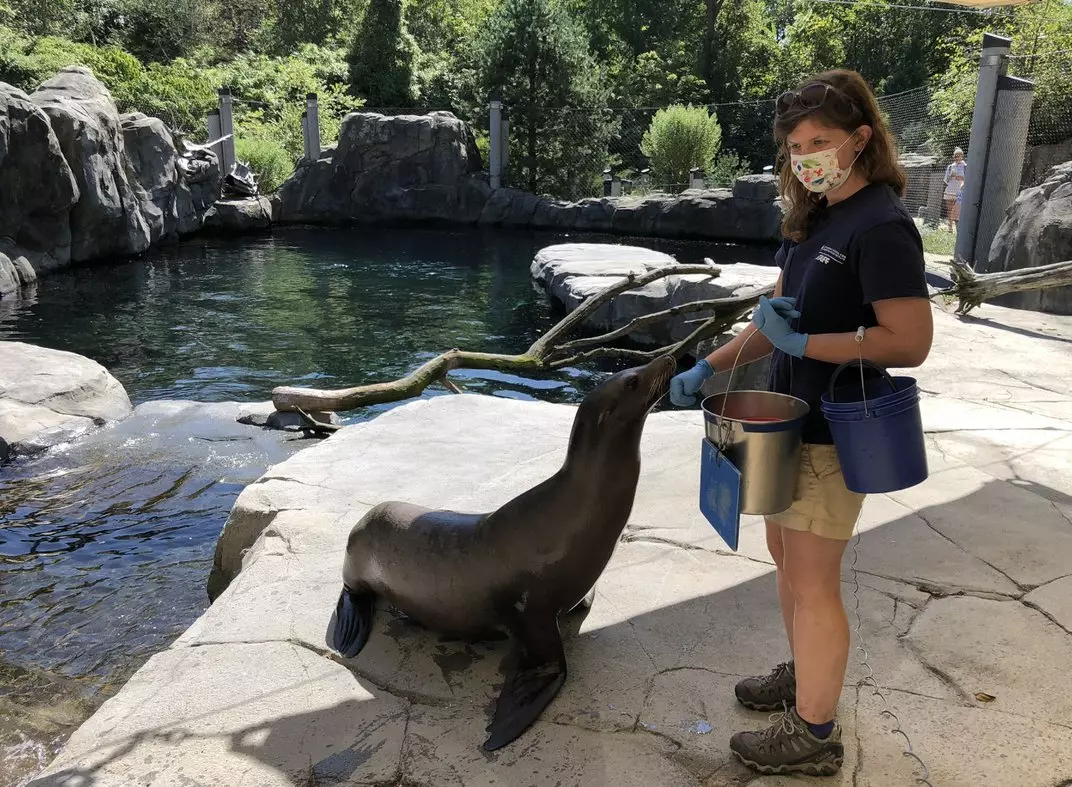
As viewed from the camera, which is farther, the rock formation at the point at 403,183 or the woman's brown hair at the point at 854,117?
the rock formation at the point at 403,183

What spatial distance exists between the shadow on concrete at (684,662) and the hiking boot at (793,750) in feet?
0.21

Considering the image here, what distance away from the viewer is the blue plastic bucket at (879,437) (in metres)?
1.55

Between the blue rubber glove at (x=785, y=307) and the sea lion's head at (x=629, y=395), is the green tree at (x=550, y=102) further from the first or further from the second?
the blue rubber glove at (x=785, y=307)

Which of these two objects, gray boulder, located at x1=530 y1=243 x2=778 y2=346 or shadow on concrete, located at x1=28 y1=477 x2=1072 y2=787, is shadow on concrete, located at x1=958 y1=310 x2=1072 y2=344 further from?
shadow on concrete, located at x1=28 y1=477 x2=1072 y2=787

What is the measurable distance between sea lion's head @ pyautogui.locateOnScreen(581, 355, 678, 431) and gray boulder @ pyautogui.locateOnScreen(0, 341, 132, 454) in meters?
4.85

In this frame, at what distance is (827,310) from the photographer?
1672 millimetres

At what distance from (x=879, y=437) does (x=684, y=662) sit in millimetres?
1002

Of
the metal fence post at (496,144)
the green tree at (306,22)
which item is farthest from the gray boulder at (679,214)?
the green tree at (306,22)

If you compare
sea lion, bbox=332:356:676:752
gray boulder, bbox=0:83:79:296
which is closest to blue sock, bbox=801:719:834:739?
sea lion, bbox=332:356:676:752

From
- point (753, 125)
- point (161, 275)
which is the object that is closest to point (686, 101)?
point (753, 125)

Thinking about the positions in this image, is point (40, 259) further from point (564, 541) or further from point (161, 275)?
point (564, 541)

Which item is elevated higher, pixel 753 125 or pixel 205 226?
pixel 753 125

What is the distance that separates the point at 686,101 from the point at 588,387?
19.8 meters

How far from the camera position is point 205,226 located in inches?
680
